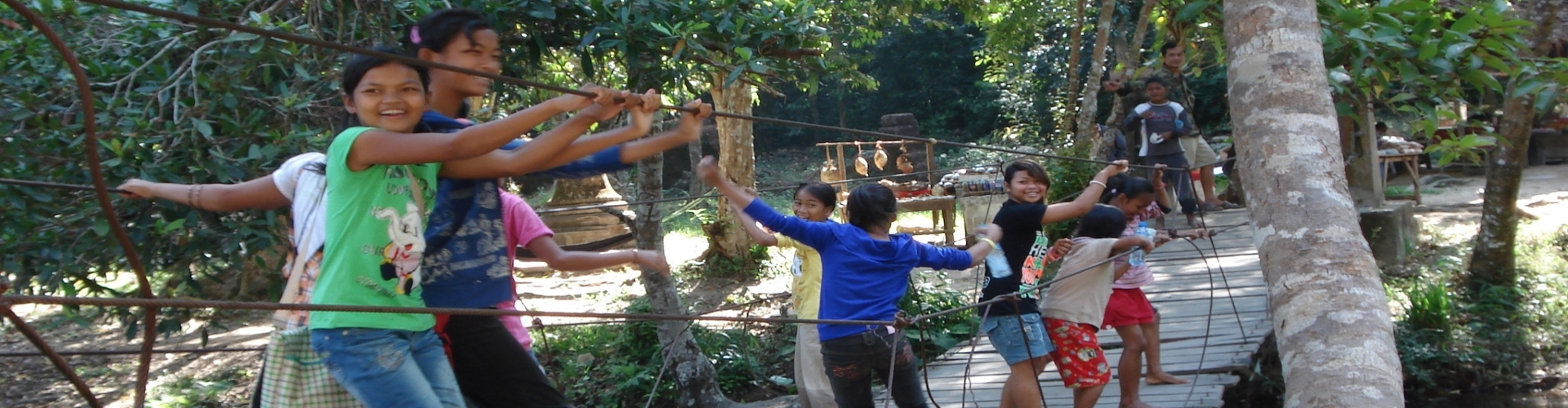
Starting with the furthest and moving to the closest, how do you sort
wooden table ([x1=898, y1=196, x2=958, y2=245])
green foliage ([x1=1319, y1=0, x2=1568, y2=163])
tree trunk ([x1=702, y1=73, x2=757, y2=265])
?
wooden table ([x1=898, y1=196, x2=958, y2=245]), tree trunk ([x1=702, y1=73, x2=757, y2=265]), green foliage ([x1=1319, y1=0, x2=1568, y2=163])

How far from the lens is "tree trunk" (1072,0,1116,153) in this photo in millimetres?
8156

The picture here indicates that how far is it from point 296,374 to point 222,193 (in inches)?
13.7

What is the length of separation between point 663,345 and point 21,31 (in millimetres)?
3176

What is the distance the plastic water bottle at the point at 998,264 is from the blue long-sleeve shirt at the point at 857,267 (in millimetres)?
335

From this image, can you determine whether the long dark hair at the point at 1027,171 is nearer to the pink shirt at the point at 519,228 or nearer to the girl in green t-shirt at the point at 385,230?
the pink shirt at the point at 519,228

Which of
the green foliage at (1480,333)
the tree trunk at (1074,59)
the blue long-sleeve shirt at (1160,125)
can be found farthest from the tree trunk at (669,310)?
the tree trunk at (1074,59)

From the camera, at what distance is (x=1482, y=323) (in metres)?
6.25

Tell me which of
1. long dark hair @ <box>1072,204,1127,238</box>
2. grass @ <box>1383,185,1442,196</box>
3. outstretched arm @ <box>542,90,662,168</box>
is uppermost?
outstretched arm @ <box>542,90,662,168</box>

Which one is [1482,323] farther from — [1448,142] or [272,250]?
[272,250]

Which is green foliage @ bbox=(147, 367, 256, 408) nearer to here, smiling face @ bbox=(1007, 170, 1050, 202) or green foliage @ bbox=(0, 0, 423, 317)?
green foliage @ bbox=(0, 0, 423, 317)

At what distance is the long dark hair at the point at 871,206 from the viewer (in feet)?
10.4

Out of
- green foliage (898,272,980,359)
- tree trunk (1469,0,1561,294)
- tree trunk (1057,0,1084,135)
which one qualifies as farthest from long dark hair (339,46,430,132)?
tree trunk (1057,0,1084,135)

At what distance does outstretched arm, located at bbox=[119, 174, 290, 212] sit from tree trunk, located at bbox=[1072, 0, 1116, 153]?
674 centimetres

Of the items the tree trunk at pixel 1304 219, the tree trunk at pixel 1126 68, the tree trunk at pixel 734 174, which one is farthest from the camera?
the tree trunk at pixel 734 174
